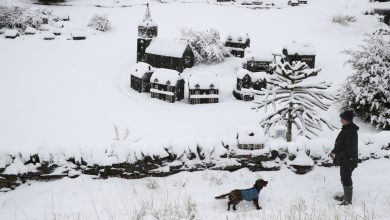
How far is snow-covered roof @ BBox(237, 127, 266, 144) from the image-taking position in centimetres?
684

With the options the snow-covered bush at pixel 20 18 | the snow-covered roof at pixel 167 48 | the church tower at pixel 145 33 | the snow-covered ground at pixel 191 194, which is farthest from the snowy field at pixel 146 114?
the snow-covered bush at pixel 20 18

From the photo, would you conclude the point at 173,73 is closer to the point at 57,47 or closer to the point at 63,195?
the point at 57,47

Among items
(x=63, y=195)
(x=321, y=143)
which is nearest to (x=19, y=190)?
(x=63, y=195)

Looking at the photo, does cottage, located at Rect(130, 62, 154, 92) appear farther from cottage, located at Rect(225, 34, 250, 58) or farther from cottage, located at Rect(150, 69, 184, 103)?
cottage, located at Rect(225, 34, 250, 58)

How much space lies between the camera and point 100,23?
25125mm

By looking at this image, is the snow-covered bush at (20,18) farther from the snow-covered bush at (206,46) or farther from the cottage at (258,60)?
the cottage at (258,60)

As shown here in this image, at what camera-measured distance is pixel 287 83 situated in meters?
9.77

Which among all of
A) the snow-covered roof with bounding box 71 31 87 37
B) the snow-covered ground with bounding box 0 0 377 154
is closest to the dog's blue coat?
the snow-covered ground with bounding box 0 0 377 154

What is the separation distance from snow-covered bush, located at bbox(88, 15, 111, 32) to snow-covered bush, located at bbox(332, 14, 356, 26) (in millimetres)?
14913

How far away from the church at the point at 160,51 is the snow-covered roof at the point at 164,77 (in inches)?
85.8

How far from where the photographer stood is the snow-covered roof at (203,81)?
51.4 feet

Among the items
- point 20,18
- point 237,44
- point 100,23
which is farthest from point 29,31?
point 237,44

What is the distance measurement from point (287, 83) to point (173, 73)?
7553 millimetres

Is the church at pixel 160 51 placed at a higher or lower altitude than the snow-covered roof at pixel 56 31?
lower
